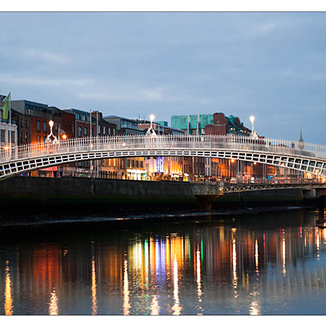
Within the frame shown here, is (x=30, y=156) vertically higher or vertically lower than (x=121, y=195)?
higher

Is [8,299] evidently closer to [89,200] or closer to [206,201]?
[89,200]

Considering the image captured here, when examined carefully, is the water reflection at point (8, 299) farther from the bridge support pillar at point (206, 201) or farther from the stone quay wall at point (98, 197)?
the bridge support pillar at point (206, 201)

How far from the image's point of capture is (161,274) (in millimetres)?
22656

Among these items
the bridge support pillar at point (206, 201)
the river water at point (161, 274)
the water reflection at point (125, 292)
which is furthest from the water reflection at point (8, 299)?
the bridge support pillar at point (206, 201)

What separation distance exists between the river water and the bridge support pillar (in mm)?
38826

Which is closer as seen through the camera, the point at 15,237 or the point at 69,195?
the point at 15,237

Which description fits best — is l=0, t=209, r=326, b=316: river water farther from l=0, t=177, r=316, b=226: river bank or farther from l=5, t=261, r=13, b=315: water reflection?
l=0, t=177, r=316, b=226: river bank

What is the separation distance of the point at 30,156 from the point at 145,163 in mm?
57719

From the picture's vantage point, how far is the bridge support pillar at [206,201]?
78688mm

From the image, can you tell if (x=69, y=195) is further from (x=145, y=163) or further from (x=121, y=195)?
(x=145, y=163)

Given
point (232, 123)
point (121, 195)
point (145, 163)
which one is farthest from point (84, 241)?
point (232, 123)

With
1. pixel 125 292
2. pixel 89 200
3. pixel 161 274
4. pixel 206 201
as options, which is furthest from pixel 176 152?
pixel 206 201

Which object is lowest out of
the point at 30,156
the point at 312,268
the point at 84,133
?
the point at 312,268
